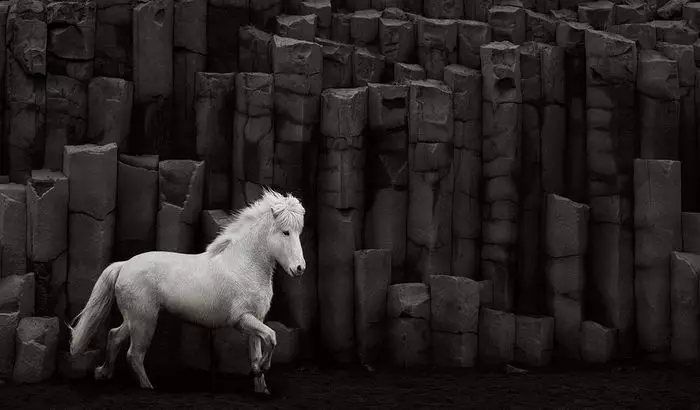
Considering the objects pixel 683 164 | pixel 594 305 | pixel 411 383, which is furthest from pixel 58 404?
pixel 683 164

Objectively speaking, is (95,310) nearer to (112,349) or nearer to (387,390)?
(112,349)

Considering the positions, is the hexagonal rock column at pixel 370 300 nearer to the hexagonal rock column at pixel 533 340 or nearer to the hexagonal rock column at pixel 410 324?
the hexagonal rock column at pixel 410 324

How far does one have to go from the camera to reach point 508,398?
1005cm

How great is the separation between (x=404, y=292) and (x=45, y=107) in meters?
4.80

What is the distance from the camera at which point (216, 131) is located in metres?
11.9

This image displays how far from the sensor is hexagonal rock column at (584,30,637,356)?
12.1 meters

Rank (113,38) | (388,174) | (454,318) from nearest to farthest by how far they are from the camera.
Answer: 1. (454,318)
2. (388,174)
3. (113,38)

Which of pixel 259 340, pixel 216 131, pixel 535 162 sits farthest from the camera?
pixel 535 162

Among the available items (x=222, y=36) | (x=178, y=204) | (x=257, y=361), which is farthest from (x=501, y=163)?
(x=257, y=361)

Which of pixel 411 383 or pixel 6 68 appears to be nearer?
pixel 411 383

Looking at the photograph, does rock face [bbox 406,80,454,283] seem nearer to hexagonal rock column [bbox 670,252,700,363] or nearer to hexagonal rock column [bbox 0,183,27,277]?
hexagonal rock column [bbox 670,252,700,363]

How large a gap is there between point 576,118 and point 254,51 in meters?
4.21

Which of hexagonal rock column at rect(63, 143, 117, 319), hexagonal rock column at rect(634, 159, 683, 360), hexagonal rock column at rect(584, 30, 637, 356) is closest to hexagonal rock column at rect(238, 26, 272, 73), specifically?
hexagonal rock column at rect(63, 143, 117, 319)

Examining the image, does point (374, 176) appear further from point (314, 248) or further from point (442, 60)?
point (442, 60)
